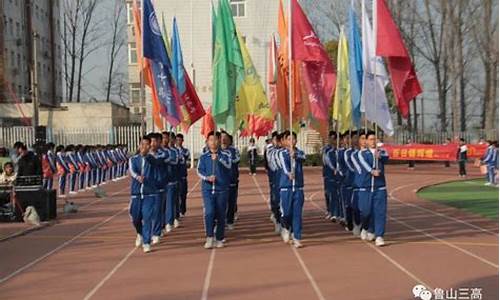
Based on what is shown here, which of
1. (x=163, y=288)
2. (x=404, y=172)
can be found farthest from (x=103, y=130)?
(x=163, y=288)

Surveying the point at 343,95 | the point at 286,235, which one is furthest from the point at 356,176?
the point at 343,95

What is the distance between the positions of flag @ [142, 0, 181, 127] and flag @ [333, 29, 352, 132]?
3.36 meters

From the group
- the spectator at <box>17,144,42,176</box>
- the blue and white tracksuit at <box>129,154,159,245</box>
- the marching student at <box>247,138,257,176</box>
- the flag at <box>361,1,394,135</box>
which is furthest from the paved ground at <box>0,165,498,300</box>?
the marching student at <box>247,138,257,176</box>

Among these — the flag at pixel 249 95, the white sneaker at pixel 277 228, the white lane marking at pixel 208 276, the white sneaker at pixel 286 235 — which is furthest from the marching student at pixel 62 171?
the white lane marking at pixel 208 276

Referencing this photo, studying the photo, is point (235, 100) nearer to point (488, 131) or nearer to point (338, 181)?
point (338, 181)

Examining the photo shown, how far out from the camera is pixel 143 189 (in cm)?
1123

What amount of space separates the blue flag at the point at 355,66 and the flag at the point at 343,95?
1000 mm

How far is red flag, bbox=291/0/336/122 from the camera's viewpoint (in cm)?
1248

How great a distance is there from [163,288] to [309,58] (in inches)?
219

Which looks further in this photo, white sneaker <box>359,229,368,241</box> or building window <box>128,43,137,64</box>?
building window <box>128,43,137,64</box>

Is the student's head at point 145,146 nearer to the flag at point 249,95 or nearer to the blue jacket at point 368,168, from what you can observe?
the blue jacket at point 368,168

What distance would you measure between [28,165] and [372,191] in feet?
24.1

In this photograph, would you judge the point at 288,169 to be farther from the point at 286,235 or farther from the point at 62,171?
the point at 62,171

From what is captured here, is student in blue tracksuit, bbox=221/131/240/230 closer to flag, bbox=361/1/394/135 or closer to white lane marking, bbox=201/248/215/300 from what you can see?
white lane marking, bbox=201/248/215/300
